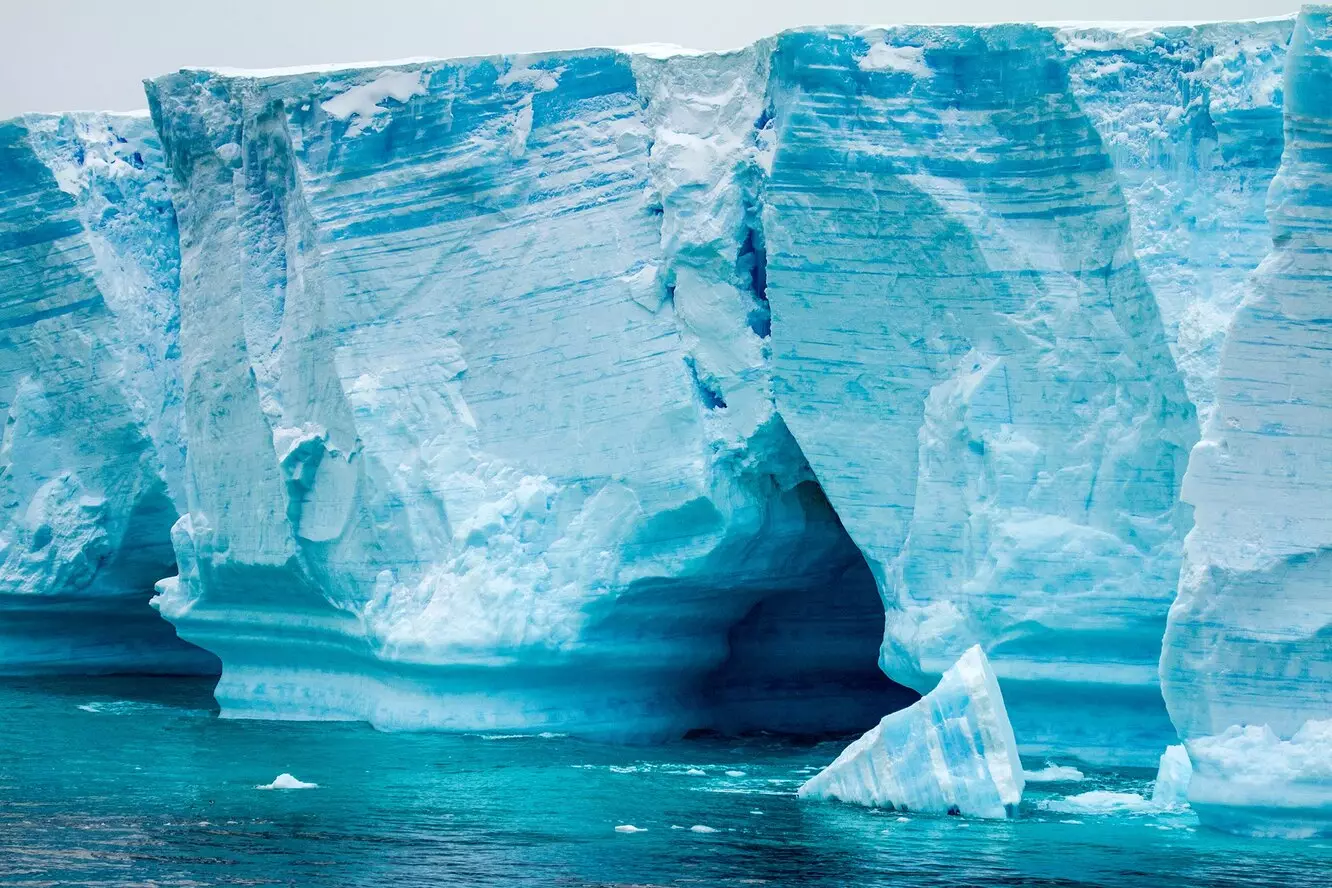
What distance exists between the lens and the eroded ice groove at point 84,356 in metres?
17.1

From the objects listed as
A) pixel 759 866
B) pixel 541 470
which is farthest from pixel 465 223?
pixel 759 866

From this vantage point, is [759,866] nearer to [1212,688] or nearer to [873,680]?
[1212,688]

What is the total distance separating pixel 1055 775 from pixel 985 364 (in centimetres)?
246

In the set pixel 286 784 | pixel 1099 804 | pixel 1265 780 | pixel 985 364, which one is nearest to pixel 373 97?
pixel 985 364

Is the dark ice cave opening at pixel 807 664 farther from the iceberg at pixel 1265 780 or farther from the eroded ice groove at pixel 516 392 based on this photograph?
the iceberg at pixel 1265 780

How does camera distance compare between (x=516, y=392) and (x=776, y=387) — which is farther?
(x=516, y=392)

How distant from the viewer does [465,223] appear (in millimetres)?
13703

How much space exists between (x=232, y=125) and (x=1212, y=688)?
336 inches

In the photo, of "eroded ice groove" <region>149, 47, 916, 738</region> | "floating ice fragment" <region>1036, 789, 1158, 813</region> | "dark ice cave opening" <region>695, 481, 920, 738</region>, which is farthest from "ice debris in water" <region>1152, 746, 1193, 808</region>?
"dark ice cave opening" <region>695, 481, 920, 738</region>

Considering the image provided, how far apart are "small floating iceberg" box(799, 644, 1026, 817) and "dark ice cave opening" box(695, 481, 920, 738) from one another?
4228 millimetres

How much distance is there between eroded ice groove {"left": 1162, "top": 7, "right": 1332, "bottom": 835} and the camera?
9.91m

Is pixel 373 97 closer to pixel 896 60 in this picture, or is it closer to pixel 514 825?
pixel 896 60

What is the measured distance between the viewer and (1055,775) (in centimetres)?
1155

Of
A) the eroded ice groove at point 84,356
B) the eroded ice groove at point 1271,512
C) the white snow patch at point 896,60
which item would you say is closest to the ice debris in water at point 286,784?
the eroded ice groove at point 1271,512
